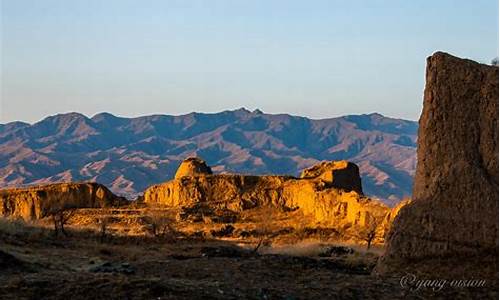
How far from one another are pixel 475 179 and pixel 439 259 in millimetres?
1566

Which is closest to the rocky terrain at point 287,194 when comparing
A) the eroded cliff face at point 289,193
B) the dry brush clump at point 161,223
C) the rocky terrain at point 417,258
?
the eroded cliff face at point 289,193

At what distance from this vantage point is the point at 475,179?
1412 cm

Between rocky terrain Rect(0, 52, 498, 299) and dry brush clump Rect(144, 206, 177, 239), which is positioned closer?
rocky terrain Rect(0, 52, 498, 299)

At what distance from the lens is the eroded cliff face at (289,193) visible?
48744mm

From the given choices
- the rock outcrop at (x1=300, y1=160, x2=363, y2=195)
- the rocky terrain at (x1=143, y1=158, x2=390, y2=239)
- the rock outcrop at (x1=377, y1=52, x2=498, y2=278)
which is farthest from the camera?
the rock outcrop at (x1=300, y1=160, x2=363, y2=195)

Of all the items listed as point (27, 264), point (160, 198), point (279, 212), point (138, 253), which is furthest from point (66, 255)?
point (160, 198)

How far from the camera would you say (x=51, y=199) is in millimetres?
62781

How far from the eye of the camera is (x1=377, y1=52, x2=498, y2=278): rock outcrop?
13.9 meters

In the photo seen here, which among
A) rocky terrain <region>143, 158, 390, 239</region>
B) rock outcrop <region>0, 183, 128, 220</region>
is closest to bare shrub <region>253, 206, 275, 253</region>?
rocky terrain <region>143, 158, 390, 239</region>

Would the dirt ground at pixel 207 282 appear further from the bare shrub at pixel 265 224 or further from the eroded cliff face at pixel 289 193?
the eroded cliff face at pixel 289 193

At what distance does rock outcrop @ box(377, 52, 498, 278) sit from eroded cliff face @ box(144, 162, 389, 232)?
1171 inches

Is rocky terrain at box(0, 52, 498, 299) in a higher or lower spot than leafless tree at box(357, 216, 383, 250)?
higher

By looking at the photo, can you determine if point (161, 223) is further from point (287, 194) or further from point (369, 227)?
point (287, 194)

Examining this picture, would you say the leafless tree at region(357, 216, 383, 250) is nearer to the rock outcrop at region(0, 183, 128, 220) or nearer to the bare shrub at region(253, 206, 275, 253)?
the bare shrub at region(253, 206, 275, 253)
